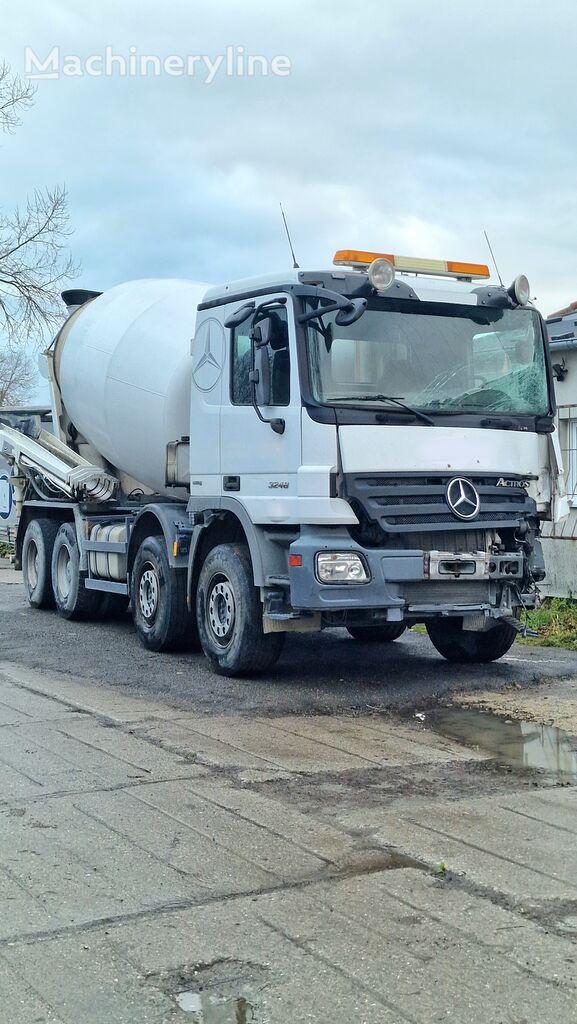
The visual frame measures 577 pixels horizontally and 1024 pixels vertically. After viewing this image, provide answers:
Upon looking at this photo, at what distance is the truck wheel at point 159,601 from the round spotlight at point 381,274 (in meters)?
3.47

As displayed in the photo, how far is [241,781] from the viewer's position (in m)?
6.20

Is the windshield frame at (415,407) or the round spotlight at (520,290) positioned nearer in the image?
the windshield frame at (415,407)

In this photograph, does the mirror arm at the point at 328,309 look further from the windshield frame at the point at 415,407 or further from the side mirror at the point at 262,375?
the side mirror at the point at 262,375

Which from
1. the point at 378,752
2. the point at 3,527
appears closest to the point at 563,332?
the point at 378,752

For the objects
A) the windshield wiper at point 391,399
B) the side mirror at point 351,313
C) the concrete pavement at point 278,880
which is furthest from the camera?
the windshield wiper at point 391,399

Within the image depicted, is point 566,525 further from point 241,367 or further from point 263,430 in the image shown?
point 263,430

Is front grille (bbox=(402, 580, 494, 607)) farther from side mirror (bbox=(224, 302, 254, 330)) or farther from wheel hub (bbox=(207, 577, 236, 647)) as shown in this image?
side mirror (bbox=(224, 302, 254, 330))

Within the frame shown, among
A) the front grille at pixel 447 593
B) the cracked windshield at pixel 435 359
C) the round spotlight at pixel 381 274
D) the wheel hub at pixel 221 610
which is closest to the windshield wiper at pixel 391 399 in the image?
the cracked windshield at pixel 435 359

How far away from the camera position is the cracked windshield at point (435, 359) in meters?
8.52

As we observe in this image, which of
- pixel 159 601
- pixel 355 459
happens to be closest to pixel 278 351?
pixel 355 459

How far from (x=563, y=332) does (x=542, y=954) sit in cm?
1222

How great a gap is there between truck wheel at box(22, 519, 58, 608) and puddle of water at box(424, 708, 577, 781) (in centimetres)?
738

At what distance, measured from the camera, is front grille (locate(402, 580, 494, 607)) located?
8648 mm

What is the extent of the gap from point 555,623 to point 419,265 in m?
5.10
